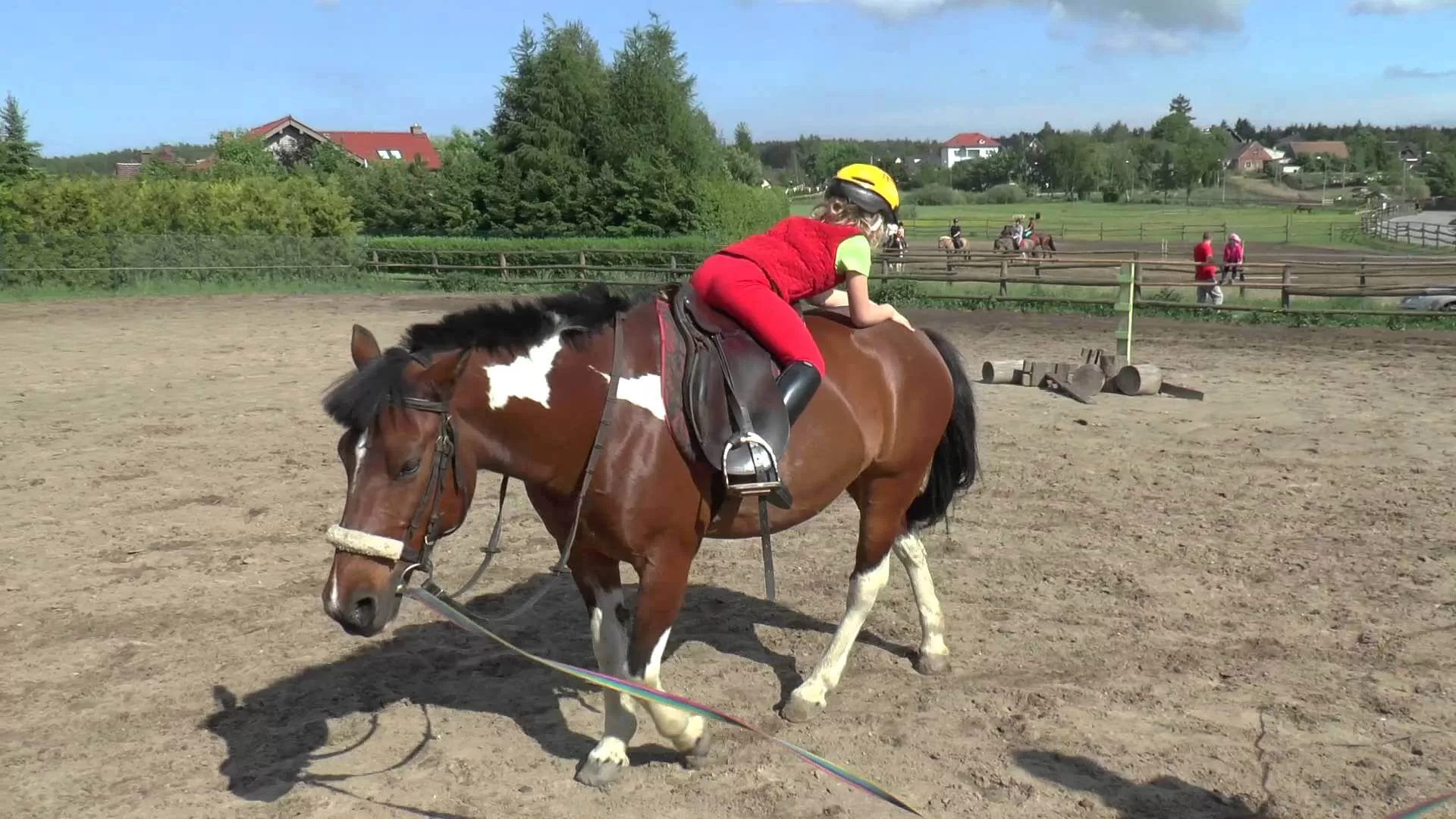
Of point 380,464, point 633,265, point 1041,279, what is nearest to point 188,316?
point 633,265

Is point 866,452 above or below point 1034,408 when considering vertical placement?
above

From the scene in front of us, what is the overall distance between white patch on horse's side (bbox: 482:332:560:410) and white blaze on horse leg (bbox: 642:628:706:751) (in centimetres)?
100

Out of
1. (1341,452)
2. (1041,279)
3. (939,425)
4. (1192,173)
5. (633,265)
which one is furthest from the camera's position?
(1192,173)

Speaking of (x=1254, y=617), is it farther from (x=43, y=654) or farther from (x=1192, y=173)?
(x=1192, y=173)

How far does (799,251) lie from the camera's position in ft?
13.8

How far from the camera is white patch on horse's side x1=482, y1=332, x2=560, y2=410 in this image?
353 cm

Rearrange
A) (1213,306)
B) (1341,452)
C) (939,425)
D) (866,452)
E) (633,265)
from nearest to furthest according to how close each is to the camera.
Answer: (866,452) < (939,425) < (1341,452) < (1213,306) < (633,265)

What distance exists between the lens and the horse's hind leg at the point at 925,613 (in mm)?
4906

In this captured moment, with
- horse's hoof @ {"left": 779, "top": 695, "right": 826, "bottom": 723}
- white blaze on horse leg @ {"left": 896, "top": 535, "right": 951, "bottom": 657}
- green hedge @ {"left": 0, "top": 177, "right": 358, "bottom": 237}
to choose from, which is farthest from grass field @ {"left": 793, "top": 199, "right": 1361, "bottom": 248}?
horse's hoof @ {"left": 779, "top": 695, "right": 826, "bottom": 723}

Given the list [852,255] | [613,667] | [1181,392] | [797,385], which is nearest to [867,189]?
[852,255]

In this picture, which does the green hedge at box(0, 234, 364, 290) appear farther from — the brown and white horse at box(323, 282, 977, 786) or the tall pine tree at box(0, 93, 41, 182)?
the brown and white horse at box(323, 282, 977, 786)

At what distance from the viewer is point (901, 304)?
73.9ft

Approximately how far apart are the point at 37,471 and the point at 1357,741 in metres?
9.50

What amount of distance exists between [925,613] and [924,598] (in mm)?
71
